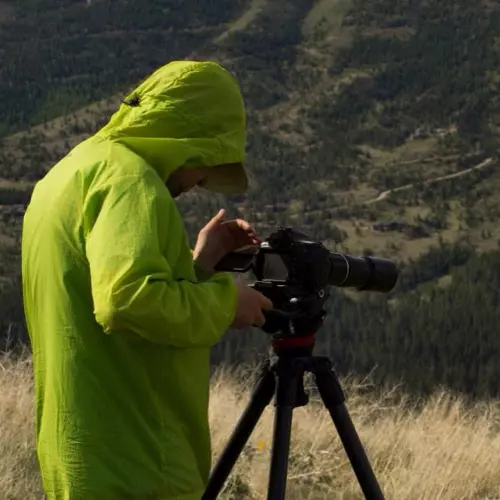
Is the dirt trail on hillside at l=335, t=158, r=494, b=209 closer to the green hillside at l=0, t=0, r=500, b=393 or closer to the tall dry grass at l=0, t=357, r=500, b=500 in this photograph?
the green hillside at l=0, t=0, r=500, b=393

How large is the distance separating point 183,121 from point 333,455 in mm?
2290

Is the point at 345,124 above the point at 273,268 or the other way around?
the other way around

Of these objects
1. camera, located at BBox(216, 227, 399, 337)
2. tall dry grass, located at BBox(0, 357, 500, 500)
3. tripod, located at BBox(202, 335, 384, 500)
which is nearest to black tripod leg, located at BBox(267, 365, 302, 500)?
tripod, located at BBox(202, 335, 384, 500)

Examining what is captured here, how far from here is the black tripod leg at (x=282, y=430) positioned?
2.33 metres

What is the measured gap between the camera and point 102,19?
18612cm

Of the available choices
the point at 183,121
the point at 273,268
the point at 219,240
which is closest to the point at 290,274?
the point at 273,268

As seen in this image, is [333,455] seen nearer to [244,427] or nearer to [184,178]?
[244,427]

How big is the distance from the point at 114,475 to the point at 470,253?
10080cm

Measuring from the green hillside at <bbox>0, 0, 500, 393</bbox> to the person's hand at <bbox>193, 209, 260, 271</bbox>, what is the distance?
42.6m

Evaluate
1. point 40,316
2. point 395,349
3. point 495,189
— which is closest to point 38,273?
point 40,316

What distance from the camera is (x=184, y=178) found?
207 centimetres

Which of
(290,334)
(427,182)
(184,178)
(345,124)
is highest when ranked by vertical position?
(184,178)

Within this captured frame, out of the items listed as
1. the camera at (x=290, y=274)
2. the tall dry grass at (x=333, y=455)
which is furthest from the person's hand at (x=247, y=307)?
the tall dry grass at (x=333, y=455)

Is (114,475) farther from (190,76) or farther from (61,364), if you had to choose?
(190,76)
